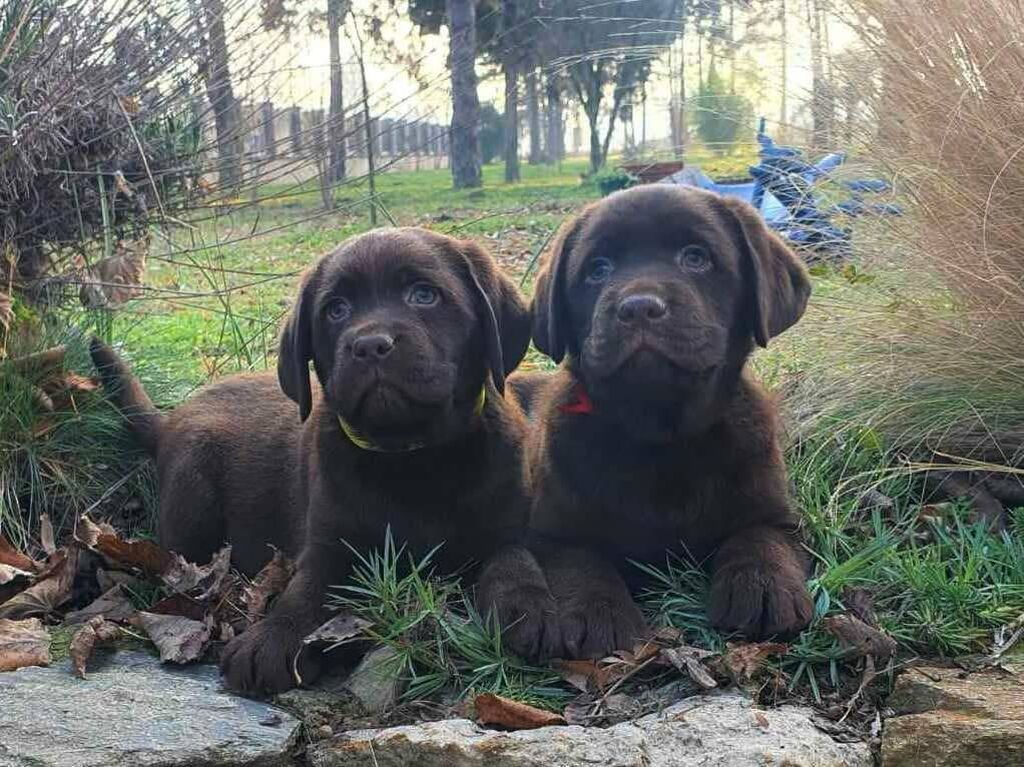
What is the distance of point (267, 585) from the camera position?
3.55 metres

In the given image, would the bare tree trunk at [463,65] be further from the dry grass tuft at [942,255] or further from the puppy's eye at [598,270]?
the puppy's eye at [598,270]

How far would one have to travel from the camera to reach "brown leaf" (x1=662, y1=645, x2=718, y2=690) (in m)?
2.68

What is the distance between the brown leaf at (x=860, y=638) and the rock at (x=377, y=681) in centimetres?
108

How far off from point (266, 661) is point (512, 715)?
2.19ft

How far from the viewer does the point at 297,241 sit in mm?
12555

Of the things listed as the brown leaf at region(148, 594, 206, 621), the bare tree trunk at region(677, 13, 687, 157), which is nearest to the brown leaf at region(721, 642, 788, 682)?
the brown leaf at region(148, 594, 206, 621)

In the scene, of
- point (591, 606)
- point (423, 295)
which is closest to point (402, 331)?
point (423, 295)

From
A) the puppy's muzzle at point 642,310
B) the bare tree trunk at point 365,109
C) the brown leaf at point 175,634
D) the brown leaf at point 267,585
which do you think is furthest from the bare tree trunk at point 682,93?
the brown leaf at point 175,634

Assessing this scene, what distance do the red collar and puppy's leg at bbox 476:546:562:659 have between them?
432 mm

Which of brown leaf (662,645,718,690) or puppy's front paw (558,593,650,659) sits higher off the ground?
puppy's front paw (558,593,650,659)

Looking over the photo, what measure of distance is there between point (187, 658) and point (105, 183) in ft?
8.68

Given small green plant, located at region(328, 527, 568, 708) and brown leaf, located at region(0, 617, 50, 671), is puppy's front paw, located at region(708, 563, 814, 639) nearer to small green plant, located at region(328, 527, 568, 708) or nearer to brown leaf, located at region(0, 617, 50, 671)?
small green plant, located at region(328, 527, 568, 708)

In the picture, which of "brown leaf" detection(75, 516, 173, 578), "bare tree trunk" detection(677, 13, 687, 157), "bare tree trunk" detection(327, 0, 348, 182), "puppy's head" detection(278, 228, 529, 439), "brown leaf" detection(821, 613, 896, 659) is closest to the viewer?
"brown leaf" detection(821, 613, 896, 659)

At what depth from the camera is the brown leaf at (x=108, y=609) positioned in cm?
344
